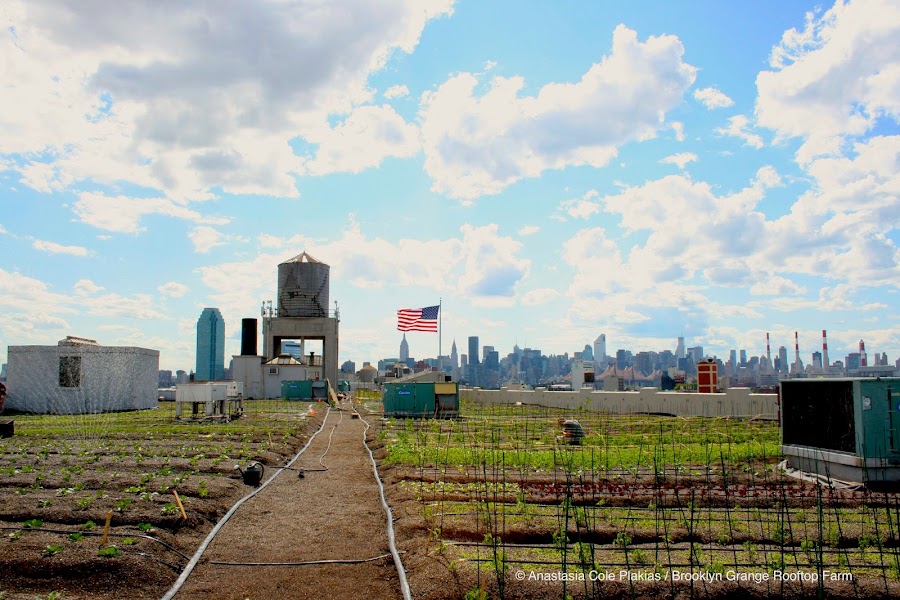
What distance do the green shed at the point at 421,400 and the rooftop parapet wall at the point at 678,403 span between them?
13758 mm

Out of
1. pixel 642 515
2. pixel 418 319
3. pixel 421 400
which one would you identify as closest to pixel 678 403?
pixel 421 400

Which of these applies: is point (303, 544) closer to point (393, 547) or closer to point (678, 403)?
point (393, 547)

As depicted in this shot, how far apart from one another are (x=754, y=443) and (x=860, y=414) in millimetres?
9135

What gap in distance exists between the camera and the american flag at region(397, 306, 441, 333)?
57.5 metres

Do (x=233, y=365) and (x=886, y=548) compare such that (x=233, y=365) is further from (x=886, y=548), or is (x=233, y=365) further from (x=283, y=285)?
(x=886, y=548)

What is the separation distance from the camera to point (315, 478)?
58.1ft

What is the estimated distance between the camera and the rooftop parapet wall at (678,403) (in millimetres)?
41219

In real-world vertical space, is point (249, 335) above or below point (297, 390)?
above

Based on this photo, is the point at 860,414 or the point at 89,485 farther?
the point at 860,414

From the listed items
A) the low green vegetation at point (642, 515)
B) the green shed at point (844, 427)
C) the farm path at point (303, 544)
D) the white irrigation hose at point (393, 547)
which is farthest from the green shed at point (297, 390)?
the green shed at point (844, 427)

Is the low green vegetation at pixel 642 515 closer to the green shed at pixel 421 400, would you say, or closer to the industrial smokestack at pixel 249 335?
the green shed at pixel 421 400

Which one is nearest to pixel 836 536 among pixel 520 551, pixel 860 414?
pixel 520 551

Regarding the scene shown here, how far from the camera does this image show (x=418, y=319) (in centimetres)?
5850

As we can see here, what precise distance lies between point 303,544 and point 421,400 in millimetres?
28853
